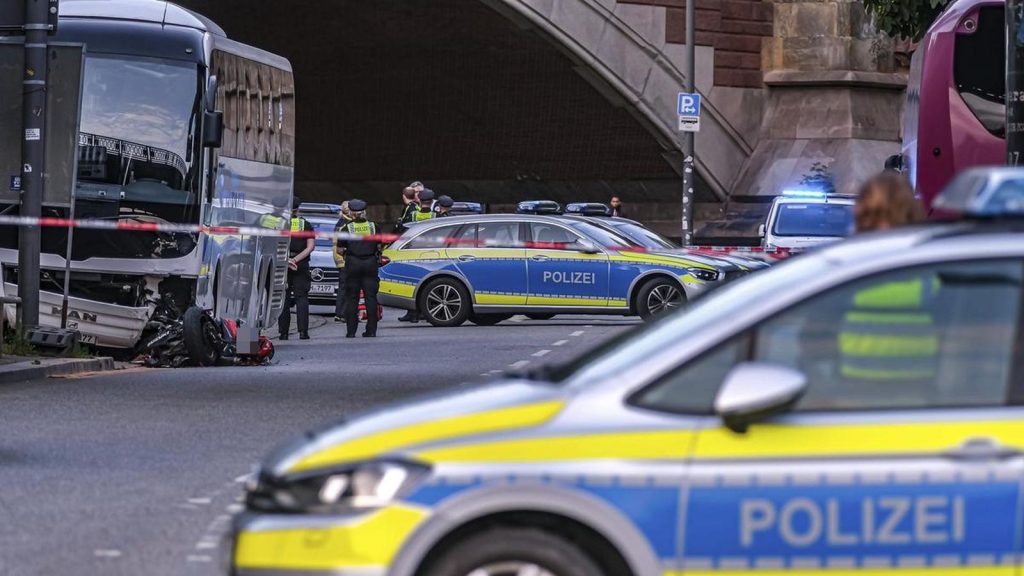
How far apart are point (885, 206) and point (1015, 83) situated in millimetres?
8954

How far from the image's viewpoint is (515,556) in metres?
5.14

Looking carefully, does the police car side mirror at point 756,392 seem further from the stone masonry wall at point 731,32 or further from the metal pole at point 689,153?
the stone masonry wall at point 731,32

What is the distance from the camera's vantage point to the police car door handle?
200 inches

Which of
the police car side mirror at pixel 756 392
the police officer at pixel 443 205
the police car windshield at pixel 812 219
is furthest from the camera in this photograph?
the police officer at pixel 443 205

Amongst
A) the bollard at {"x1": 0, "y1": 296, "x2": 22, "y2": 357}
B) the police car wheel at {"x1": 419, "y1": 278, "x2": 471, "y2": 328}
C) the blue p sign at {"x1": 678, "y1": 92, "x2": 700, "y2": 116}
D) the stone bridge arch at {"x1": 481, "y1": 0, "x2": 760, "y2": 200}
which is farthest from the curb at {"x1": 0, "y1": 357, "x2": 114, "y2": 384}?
the stone bridge arch at {"x1": 481, "y1": 0, "x2": 760, "y2": 200}

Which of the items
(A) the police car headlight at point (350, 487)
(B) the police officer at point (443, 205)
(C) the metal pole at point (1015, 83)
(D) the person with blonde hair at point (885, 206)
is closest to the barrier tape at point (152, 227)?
(C) the metal pole at point (1015, 83)

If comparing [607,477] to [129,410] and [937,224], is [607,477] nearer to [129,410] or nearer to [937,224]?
[937,224]

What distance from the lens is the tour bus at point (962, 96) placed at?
20938mm

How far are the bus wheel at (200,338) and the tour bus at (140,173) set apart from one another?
22.4 inches

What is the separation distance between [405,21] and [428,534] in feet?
130

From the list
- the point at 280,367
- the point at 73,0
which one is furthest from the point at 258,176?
the point at 280,367

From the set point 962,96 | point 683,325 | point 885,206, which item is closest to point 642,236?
point 962,96

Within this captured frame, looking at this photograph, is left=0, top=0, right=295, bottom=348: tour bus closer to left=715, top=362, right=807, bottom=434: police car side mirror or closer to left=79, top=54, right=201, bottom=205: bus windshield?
left=79, top=54, right=201, bottom=205: bus windshield

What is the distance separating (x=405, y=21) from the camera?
44156 millimetres
